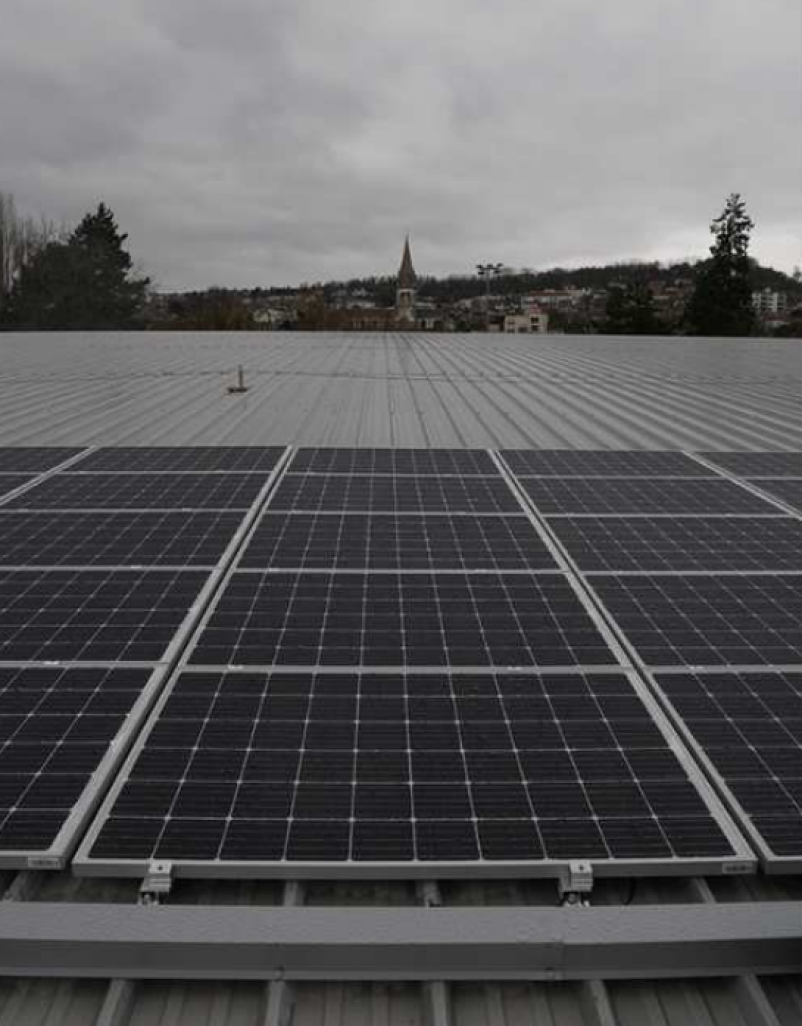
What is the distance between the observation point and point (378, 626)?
6969mm

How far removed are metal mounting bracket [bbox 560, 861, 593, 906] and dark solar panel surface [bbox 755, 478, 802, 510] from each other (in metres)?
7.97

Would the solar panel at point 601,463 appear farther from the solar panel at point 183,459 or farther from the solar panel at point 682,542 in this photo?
the solar panel at point 183,459

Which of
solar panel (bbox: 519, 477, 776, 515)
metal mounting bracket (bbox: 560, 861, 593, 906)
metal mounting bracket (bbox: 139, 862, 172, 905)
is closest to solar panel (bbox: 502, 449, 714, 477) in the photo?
solar panel (bbox: 519, 477, 776, 515)

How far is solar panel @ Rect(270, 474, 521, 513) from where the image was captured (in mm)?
10414

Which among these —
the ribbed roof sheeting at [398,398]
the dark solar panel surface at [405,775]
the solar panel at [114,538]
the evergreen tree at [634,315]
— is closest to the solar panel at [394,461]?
the ribbed roof sheeting at [398,398]

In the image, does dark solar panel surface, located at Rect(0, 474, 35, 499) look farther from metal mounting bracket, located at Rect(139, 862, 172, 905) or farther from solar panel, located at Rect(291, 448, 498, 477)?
metal mounting bracket, located at Rect(139, 862, 172, 905)

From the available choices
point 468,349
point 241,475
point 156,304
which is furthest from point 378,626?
point 156,304

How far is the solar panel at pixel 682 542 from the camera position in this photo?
27.9 feet

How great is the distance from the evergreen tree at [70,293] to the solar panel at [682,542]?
6113cm

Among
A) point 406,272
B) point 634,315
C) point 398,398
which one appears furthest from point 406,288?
point 398,398

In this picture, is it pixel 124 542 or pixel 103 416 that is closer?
pixel 124 542

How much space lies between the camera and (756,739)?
539 cm

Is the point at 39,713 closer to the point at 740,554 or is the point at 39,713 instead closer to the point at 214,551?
the point at 214,551

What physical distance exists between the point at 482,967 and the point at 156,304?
8307cm
